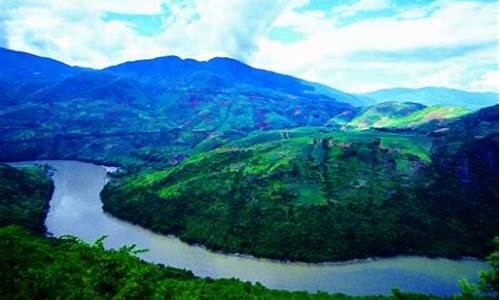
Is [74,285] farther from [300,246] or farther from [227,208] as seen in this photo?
[227,208]

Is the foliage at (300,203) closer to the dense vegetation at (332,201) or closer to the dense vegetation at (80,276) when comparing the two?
the dense vegetation at (332,201)

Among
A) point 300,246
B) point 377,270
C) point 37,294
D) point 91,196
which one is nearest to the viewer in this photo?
point 37,294

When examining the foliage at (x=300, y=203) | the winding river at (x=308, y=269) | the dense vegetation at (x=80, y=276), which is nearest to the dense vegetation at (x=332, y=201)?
the foliage at (x=300, y=203)

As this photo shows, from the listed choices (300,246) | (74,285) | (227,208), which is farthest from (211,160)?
(74,285)

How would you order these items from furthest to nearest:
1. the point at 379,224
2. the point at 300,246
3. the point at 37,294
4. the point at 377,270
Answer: the point at 379,224
the point at 300,246
the point at 377,270
the point at 37,294

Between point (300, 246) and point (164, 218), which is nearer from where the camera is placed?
point (300, 246)

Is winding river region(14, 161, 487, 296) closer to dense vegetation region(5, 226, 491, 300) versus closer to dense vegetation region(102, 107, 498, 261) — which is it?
dense vegetation region(102, 107, 498, 261)
